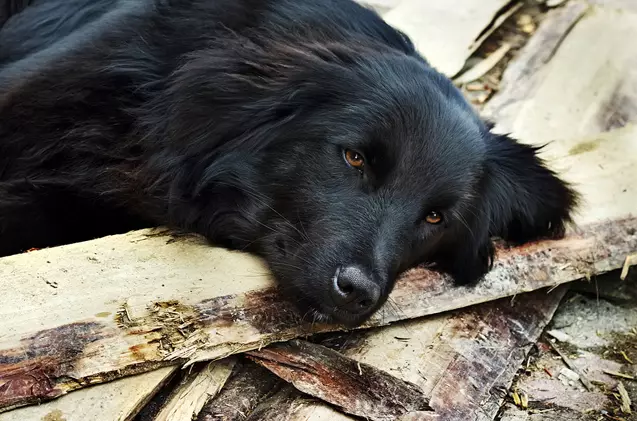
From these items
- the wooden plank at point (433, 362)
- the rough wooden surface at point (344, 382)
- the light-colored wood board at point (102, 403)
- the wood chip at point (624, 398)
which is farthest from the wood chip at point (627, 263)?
the light-colored wood board at point (102, 403)

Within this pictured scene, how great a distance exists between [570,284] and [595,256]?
247 mm

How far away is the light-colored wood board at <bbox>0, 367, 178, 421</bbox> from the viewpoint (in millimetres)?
2472

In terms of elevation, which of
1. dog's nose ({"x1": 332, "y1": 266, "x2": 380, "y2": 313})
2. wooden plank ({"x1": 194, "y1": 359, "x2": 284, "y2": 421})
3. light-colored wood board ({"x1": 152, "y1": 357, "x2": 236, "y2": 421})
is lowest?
wooden plank ({"x1": 194, "y1": 359, "x2": 284, "y2": 421})

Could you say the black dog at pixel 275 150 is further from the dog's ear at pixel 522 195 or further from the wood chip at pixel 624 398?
the wood chip at pixel 624 398

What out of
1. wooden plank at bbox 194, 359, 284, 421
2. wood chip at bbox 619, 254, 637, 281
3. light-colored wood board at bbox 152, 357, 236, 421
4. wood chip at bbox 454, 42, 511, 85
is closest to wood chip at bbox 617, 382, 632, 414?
wood chip at bbox 619, 254, 637, 281

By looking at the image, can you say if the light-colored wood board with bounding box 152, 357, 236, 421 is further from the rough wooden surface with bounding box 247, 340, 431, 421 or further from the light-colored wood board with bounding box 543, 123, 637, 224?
the light-colored wood board with bounding box 543, 123, 637, 224

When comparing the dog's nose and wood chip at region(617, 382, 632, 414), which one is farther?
wood chip at region(617, 382, 632, 414)

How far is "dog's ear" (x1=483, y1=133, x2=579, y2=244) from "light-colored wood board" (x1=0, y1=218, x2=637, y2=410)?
0.34 m

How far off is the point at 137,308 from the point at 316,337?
28.2 inches

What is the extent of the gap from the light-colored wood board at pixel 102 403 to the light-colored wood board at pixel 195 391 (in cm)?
7

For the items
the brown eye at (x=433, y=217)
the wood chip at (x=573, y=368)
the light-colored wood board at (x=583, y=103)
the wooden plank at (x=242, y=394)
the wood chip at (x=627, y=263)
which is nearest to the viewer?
the wooden plank at (x=242, y=394)

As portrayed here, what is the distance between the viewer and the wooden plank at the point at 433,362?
278 centimetres

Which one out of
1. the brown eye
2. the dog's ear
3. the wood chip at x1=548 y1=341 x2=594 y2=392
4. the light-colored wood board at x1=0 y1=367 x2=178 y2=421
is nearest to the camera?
the light-colored wood board at x1=0 y1=367 x2=178 y2=421

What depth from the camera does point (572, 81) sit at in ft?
17.3
